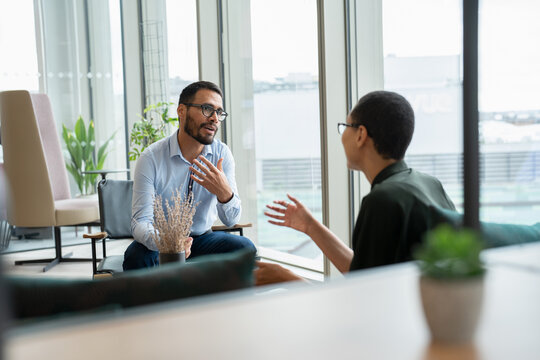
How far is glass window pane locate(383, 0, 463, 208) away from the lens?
2824mm

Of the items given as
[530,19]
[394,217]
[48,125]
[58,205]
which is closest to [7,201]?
[394,217]

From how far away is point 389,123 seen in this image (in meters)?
1.75

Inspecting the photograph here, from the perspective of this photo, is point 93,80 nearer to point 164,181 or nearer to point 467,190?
point 164,181

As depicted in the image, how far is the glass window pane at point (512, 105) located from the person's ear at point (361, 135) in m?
0.88

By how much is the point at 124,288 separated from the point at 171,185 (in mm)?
1971

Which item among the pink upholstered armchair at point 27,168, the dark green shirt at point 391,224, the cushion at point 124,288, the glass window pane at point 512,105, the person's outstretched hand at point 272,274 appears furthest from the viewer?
the pink upholstered armchair at point 27,168

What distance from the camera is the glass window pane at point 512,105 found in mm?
2410

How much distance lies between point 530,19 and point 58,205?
3.87 meters

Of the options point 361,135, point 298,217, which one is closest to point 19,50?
point 298,217

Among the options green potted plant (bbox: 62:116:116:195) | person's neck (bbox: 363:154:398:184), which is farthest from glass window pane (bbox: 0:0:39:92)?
person's neck (bbox: 363:154:398:184)

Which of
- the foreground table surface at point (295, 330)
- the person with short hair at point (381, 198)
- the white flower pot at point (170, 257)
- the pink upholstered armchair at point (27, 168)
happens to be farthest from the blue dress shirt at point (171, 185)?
the foreground table surface at point (295, 330)

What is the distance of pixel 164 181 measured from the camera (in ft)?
9.78

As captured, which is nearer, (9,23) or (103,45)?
(9,23)

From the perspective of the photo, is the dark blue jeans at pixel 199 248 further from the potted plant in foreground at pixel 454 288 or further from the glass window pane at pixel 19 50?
the glass window pane at pixel 19 50
